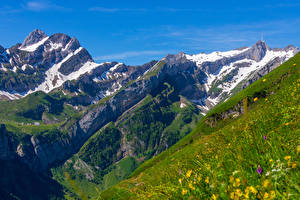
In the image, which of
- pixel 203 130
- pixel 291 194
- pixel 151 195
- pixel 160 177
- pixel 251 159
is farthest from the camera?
pixel 203 130

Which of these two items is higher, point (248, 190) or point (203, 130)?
point (248, 190)

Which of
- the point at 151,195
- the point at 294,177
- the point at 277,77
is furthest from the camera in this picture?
the point at 277,77

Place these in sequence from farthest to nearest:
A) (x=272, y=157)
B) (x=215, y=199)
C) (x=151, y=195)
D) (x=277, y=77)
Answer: (x=277, y=77) → (x=151, y=195) → (x=272, y=157) → (x=215, y=199)

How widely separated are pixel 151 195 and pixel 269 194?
7.87 ft

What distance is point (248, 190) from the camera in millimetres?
2717

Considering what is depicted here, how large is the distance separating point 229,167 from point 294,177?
144 cm

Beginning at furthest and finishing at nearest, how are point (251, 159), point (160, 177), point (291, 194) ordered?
point (160, 177) → point (251, 159) → point (291, 194)

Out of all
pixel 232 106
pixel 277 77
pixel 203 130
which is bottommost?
pixel 203 130

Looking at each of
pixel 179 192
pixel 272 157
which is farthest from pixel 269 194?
pixel 179 192

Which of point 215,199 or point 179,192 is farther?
point 179,192

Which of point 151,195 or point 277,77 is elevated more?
point 277,77

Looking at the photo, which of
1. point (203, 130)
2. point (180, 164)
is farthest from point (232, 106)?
point (180, 164)

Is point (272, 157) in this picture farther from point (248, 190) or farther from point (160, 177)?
point (160, 177)

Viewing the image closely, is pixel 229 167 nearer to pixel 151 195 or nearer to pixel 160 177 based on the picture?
pixel 151 195
